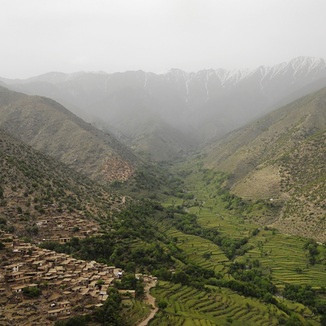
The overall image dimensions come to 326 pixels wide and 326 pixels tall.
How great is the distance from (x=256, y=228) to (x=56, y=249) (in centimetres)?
5245

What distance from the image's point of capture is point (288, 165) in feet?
377

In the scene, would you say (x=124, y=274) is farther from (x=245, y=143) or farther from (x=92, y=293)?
(x=245, y=143)

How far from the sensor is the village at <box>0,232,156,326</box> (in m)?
39.4

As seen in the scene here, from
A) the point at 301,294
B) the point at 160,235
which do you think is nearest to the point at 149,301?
the point at 301,294

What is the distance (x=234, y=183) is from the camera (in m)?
136

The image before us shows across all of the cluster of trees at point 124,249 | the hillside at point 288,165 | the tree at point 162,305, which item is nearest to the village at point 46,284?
the tree at point 162,305

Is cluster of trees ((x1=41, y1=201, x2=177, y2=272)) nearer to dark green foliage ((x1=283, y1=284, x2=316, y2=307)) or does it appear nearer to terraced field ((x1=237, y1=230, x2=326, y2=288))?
terraced field ((x1=237, y1=230, x2=326, y2=288))

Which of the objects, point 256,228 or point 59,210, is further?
point 256,228

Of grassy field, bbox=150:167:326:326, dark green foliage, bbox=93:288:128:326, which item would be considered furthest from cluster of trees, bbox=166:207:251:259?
dark green foliage, bbox=93:288:128:326

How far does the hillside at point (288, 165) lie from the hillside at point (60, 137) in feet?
137

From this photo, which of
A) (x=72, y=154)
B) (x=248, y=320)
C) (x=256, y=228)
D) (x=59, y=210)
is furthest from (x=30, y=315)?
(x=72, y=154)

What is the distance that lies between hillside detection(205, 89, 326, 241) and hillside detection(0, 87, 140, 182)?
137 feet

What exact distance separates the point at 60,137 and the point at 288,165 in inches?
3188

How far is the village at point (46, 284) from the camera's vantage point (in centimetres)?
3944
